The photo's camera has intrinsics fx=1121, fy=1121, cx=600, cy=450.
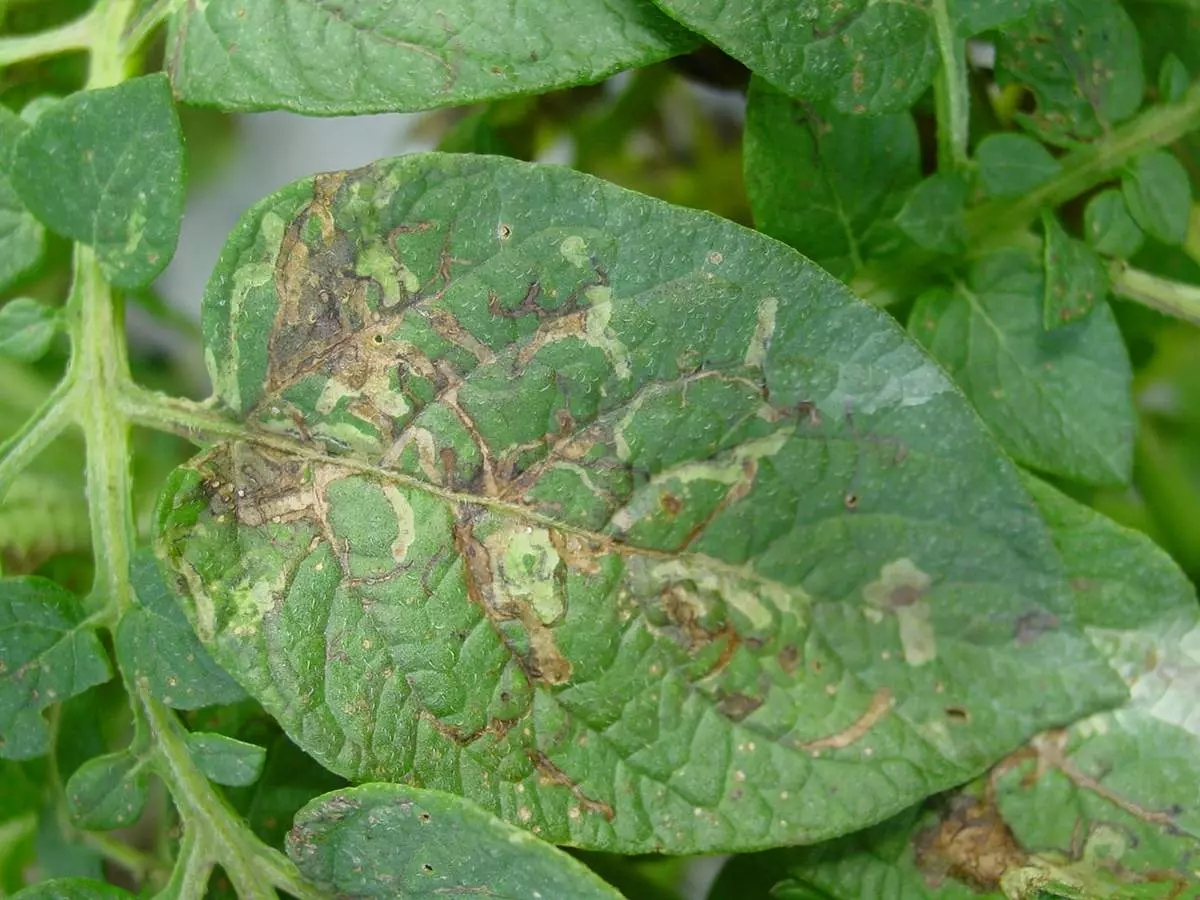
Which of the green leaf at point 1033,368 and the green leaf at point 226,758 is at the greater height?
the green leaf at point 1033,368

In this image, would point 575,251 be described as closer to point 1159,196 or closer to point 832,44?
point 832,44

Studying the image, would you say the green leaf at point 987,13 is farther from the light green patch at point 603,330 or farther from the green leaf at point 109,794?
the green leaf at point 109,794

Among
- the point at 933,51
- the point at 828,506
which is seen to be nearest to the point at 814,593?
the point at 828,506

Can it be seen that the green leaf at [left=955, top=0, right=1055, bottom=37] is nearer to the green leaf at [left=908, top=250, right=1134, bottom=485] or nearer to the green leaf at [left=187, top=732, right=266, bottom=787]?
the green leaf at [left=908, top=250, right=1134, bottom=485]

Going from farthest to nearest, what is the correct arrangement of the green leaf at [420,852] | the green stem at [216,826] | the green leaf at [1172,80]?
the green leaf at [1172,80] → the green stem at [216,826] → the green leaf at [420,852]

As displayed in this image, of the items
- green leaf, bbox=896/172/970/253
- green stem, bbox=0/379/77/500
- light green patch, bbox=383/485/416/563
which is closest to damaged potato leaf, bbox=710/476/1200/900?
green leaf, bbox=896/172/970/253

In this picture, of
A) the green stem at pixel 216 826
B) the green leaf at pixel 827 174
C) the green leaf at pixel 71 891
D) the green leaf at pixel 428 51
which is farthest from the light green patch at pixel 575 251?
the green leaf at pixel 71 891

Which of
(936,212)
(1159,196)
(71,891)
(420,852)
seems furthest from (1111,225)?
(71,891)
